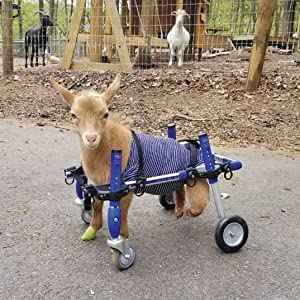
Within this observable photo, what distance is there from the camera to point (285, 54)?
11.5 m

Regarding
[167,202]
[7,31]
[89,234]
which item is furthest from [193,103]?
[7,31]

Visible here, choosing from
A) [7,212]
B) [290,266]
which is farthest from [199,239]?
[7,212]

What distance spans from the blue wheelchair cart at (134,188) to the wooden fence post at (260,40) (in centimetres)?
362

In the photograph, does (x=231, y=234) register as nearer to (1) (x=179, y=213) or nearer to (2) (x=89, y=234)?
(1) (x=179, y=213)

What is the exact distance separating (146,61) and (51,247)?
614cm

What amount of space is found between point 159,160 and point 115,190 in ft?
1.26

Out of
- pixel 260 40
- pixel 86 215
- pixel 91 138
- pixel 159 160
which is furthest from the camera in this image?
pixel 260 40

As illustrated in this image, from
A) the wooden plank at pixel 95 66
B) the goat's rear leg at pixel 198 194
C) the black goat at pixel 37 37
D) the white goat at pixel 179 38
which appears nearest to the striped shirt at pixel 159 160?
the goat's rear leg at pixel 198 194

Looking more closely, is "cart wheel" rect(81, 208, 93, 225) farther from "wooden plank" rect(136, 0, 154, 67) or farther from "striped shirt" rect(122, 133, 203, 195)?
"wooden plank" rect(136, 0, 154, 67)

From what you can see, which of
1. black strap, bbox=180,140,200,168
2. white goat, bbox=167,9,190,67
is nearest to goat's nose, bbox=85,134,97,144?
black strap, bbox=180,140,200,168

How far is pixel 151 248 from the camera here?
2.34 metres

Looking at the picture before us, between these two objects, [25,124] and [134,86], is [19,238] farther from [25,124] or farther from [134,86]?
[134,86]

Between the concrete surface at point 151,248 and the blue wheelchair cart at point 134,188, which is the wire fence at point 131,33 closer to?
the concrete surface at point 151,248

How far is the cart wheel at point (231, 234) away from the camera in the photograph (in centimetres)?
223
